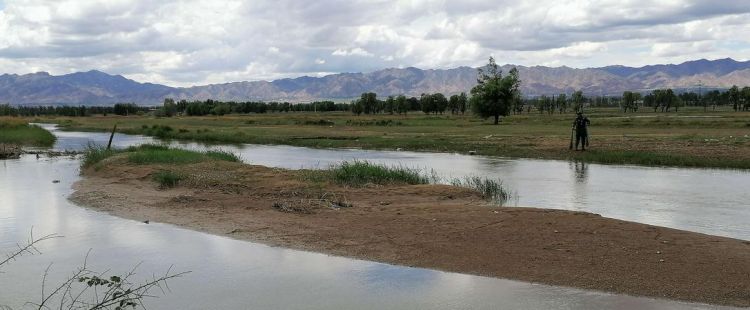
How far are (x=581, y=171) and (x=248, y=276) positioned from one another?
18.8m

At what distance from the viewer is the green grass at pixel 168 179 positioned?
20.9m

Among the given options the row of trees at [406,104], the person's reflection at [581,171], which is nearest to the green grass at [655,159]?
the person's reflection at [581,171]

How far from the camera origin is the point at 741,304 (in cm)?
841

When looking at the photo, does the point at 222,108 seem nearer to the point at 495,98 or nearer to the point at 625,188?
the point at 495,98

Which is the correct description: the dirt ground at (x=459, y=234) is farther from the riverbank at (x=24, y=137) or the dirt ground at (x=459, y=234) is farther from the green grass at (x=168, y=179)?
the riverbank at (x=24, y=137)

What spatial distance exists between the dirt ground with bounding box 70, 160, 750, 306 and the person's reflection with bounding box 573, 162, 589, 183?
7.01 m

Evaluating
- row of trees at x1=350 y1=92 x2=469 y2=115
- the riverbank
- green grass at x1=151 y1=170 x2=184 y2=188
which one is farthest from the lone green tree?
green grass at x1=151 y1=170 x2=184 y2=188

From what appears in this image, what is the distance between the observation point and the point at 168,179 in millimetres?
21016

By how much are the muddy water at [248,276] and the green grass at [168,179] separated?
4.86 meters

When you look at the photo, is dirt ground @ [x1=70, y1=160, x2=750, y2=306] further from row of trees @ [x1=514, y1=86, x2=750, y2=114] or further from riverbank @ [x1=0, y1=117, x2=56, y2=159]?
row of trees @ [x1=514, y1=86, x2=750, y2=114]

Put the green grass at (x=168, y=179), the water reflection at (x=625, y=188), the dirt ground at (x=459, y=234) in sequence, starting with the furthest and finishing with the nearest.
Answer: the green grass at (x=168, y=179), the water reflection at (x=625, y=188), the dirt ground at (x=459, y=234)

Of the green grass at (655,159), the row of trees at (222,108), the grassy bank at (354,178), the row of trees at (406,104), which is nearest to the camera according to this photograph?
the grassy bank at (354,178)

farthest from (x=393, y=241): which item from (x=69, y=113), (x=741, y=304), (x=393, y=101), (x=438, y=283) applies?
(x=69, y=113)

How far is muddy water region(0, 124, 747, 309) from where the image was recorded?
890cm
